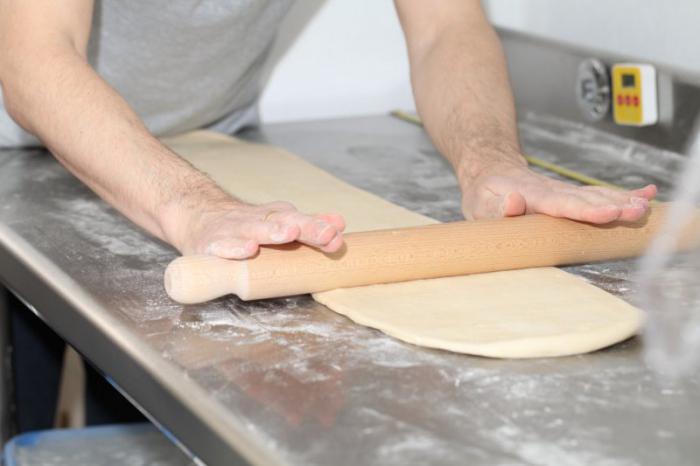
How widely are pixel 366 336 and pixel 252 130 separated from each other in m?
1.14

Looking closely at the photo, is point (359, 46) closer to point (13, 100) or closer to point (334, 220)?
point (13, 100)

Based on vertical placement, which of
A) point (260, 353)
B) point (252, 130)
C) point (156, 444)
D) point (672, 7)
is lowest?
point (156, 444)

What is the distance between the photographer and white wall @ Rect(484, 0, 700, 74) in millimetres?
1900

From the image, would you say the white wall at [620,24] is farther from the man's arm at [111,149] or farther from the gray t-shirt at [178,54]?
the man's arm at [111,149]

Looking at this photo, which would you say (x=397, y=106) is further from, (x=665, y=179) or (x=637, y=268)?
(x=637, y=268)

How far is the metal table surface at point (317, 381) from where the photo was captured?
86 cm

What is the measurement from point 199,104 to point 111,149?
61 centimetres

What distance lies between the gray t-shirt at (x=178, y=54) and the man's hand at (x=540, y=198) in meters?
0.58

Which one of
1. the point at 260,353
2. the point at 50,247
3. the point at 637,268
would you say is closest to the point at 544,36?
the point at 637,268

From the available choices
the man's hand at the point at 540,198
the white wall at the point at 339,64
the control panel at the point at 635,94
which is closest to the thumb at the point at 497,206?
the man's hand at the point at 540,198

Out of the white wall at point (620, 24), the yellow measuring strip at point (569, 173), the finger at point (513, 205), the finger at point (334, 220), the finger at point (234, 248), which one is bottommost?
the yellow measuring strip at point (569, 173)

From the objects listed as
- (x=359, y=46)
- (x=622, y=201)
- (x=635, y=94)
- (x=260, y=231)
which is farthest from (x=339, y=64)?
(x=260, y=231)

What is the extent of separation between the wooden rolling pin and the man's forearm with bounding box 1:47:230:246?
154 mm

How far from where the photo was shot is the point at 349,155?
1937mm
